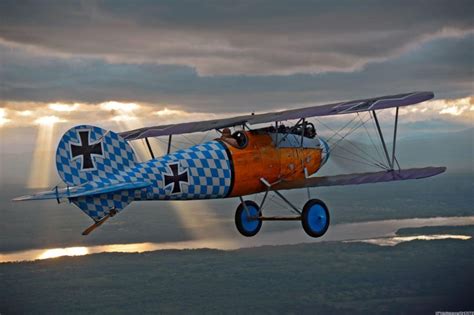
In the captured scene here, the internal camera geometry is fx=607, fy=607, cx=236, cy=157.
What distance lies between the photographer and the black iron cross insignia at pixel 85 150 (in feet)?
49.1

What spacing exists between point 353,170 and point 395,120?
3.03 meters

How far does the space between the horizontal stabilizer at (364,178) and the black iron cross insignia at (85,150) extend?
5904 mm

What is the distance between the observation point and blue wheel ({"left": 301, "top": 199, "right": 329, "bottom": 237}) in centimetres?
1811

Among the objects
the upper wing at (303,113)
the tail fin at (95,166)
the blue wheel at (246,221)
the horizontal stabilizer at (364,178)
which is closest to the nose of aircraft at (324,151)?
the upper wing at (303,113)

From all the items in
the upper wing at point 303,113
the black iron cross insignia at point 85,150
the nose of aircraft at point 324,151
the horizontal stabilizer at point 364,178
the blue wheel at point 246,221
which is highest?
the upper wing at point 303,113

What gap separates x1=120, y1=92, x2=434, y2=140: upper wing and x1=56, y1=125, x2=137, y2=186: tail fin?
403 cm

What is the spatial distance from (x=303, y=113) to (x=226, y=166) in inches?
111

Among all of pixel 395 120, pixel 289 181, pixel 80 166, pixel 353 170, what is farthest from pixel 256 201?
pixel 80 166

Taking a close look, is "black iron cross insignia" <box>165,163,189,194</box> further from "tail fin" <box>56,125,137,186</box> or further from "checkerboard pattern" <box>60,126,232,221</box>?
"tail fin" <box>56,125,137,186</box>

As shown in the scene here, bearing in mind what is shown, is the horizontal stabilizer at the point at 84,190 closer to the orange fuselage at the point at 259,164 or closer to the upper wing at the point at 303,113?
the orange fuselage at the point at 259,164

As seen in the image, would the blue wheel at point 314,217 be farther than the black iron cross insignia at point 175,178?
Yes

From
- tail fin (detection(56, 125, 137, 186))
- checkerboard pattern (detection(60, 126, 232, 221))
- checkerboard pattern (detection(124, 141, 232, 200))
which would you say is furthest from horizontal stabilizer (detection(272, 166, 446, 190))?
tail fin (detection(56, 125, 137, 186))

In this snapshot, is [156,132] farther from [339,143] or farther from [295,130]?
[339,143]

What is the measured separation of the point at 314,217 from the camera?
60.0ft
